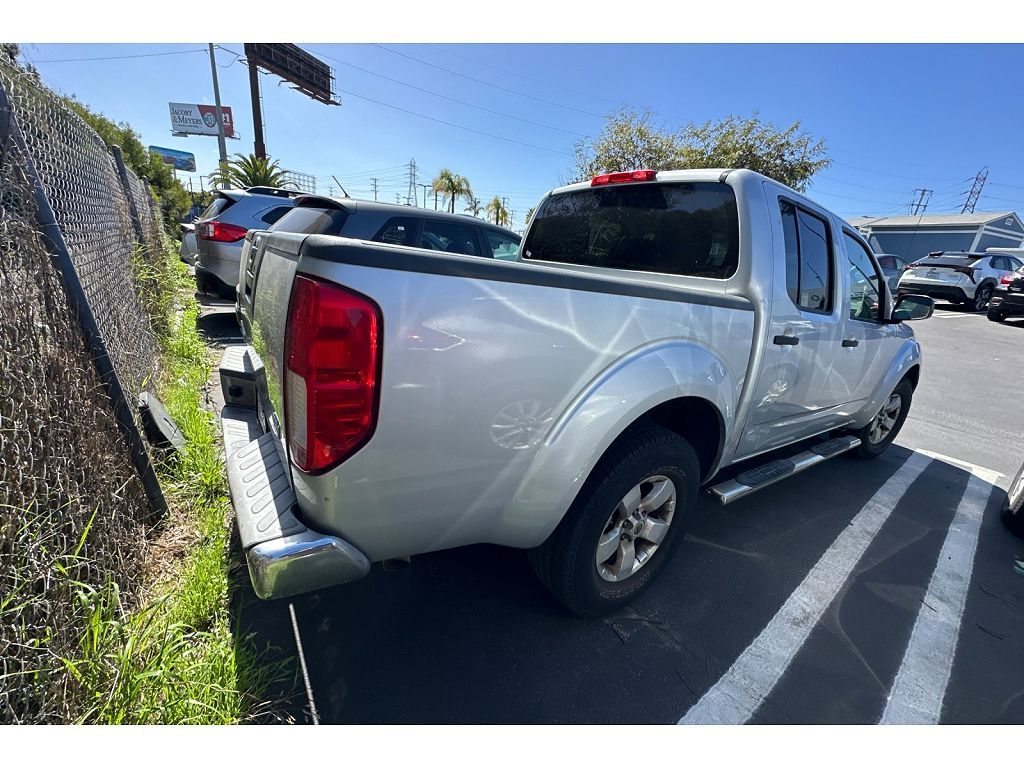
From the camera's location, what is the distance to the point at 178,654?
1.67 meters

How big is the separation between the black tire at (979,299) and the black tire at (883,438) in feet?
50.8

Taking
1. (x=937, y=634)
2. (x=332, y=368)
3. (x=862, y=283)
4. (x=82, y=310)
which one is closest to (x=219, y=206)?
(x=82, y=310)

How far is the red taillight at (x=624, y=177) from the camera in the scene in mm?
2705

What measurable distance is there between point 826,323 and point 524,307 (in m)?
2.29

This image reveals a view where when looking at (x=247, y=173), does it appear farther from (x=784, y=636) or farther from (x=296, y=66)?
(x=784, y=636)

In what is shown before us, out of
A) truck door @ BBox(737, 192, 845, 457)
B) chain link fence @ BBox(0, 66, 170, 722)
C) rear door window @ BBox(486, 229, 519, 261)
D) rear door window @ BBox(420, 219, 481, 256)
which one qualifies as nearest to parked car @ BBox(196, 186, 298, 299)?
rear door window @ BBox(420, 219, 481, 256)

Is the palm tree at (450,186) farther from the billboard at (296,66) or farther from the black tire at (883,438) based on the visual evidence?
the black tire at (883,438)

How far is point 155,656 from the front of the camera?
1578 millimetres

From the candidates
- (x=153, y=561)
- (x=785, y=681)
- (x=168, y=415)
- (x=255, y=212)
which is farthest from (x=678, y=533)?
(x=255, y=212)

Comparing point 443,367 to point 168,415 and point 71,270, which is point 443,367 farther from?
point 168,415

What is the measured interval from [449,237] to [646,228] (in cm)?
268

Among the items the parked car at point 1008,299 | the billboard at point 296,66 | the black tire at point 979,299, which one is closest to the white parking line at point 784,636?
the parked car at point 1008,299

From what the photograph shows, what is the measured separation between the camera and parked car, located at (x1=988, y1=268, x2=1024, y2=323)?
11906mm

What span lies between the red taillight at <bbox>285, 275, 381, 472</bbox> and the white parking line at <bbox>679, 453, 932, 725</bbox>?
5.31ft
